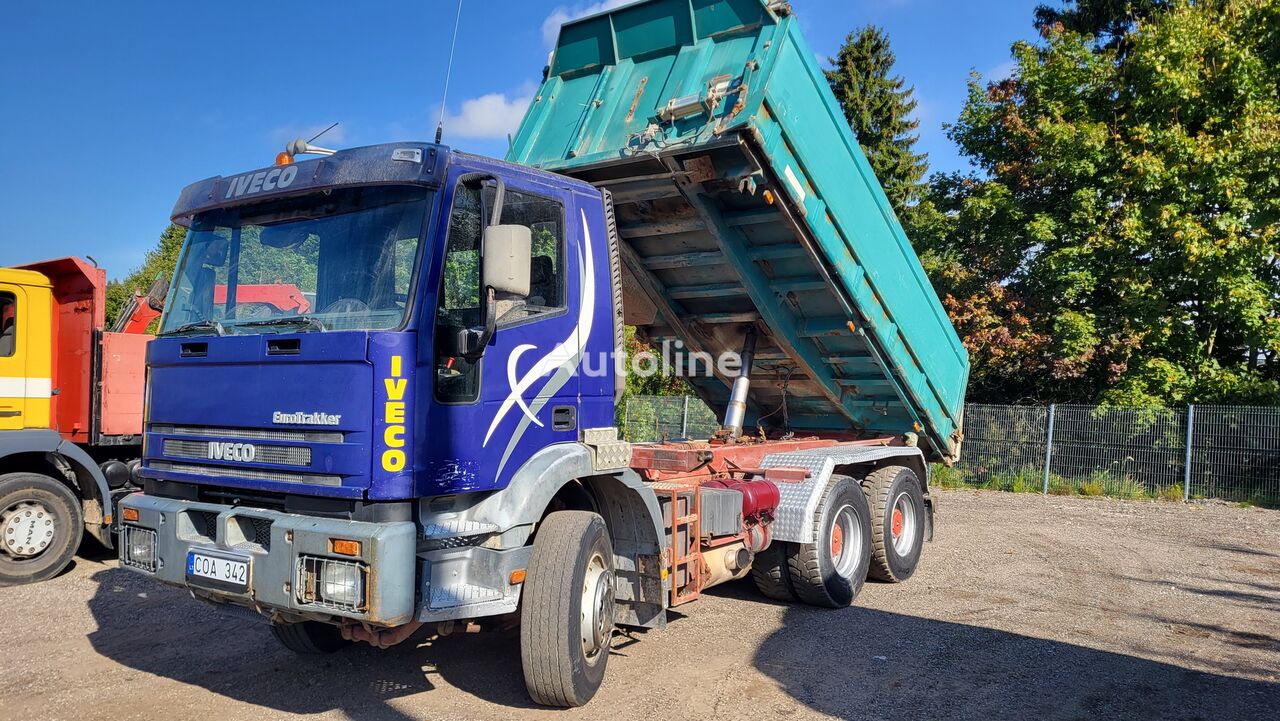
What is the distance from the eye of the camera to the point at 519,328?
436cm

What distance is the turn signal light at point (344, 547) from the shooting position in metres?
3.67

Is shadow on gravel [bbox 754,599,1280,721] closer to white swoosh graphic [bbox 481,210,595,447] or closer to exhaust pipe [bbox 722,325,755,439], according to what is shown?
exhaust pipe [bbox 722,325,755,439]

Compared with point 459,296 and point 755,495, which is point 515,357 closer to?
point 459,296

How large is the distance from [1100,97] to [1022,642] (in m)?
15.2

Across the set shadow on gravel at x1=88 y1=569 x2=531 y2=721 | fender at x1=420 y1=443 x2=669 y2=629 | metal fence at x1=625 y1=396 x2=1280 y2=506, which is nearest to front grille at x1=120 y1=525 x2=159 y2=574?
shadow on gravel at x1=88 y1=569 x2=531 y2=721

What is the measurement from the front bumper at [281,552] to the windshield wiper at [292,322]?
89 centimetres

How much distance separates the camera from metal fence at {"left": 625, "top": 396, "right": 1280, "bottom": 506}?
1386 centimetres

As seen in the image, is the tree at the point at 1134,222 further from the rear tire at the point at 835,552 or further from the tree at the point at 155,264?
the tree at the point at 155,264

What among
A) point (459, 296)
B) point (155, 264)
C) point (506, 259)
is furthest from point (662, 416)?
point (155, 264)

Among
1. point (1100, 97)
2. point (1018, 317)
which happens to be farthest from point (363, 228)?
point (1100, 97)

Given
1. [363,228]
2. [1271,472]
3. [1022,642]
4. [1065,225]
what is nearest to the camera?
[363,228]

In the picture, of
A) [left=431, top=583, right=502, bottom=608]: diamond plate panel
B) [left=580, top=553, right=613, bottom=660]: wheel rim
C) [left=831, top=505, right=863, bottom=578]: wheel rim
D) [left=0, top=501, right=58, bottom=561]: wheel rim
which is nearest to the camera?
[left=431, top=583, right=502, bottom=608]: diamond plate panel

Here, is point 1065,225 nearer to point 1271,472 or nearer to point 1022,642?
point 1271,472

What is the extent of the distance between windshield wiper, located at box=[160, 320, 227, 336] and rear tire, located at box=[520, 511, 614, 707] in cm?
194
